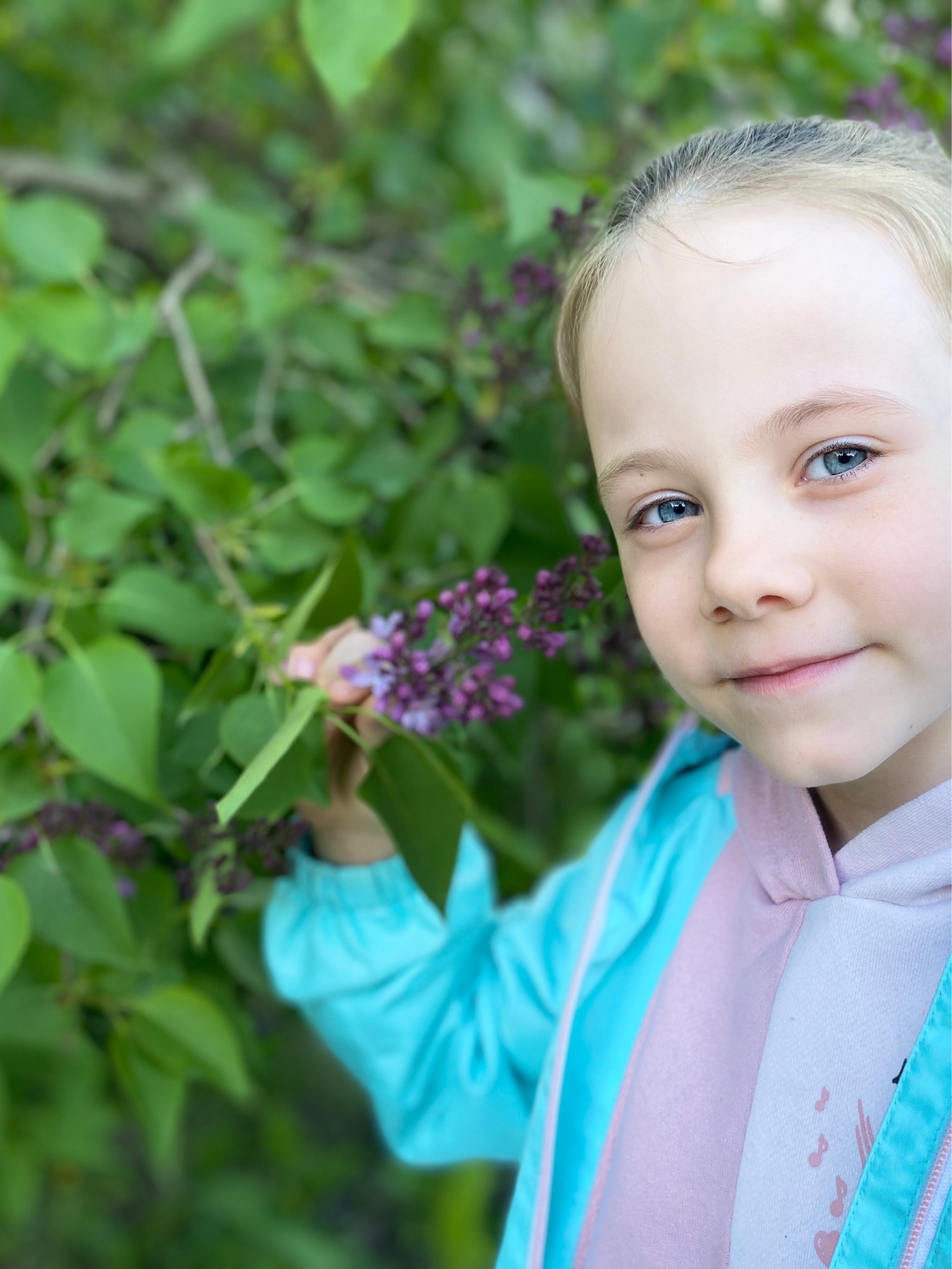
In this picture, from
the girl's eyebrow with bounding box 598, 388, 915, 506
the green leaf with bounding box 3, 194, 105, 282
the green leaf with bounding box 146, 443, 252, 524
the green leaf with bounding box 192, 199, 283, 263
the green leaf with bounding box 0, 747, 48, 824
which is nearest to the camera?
the girl's eyebrow with bounding box 598, 388, 915, 506

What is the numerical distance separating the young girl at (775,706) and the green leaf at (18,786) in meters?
0.21

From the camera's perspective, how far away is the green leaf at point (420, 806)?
76 cm

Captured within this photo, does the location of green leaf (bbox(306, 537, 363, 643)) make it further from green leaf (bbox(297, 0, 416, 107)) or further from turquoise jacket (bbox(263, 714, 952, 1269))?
green leaf (bbox(297, 0, 416, 107))

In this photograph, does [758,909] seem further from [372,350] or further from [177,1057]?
[372,350]

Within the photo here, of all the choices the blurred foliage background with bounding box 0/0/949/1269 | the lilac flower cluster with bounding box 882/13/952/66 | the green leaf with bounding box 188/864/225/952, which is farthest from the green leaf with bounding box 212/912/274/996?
the lilac flower cluster with bounding box 882/13/952/66

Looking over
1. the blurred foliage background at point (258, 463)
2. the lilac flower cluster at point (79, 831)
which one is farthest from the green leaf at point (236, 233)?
the lilac flower cluster at point (79, 831)

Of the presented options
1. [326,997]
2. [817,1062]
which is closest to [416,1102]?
[326,997]

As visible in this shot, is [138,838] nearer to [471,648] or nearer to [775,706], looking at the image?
[471,648]

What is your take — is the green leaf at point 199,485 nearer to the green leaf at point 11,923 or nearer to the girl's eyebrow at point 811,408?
the green leaf at point 11,923

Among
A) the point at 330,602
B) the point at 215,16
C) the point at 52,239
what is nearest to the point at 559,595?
the point at 330,602

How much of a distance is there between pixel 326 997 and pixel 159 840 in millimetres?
178

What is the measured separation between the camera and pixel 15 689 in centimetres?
83

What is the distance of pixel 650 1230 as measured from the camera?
733mm

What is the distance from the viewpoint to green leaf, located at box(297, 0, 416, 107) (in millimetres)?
844
